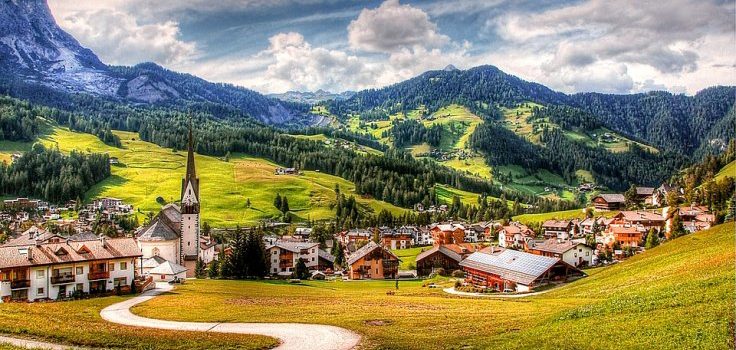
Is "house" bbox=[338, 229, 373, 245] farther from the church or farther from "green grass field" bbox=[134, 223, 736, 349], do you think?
"green grass field" bbox=[134, 223, 736, 349]

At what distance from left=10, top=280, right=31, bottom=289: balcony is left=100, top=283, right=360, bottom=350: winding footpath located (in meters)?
16.4

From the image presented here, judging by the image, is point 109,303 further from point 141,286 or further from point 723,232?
point 723,232

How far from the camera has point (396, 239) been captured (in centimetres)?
16312

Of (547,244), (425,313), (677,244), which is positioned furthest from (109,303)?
(547,244)

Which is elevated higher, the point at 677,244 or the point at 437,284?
the point at 677,244

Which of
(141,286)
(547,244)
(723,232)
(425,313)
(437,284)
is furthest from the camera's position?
(547,244)

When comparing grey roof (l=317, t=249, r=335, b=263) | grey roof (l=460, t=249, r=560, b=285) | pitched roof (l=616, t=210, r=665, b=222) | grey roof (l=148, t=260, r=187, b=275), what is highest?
pitched roof (l=616, t=210, r=665, b=222)

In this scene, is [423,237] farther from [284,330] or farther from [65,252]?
[284,330]

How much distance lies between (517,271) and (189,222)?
53155 mm

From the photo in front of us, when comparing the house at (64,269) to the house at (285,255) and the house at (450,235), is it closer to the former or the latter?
the house at (285,255)

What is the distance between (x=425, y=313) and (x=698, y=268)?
22000mm

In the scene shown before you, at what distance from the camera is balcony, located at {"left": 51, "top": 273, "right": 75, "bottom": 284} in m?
54.9

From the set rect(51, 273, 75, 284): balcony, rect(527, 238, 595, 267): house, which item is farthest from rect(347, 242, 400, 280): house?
rect(51, 273, 75, 284): balcony

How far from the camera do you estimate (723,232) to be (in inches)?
2544
